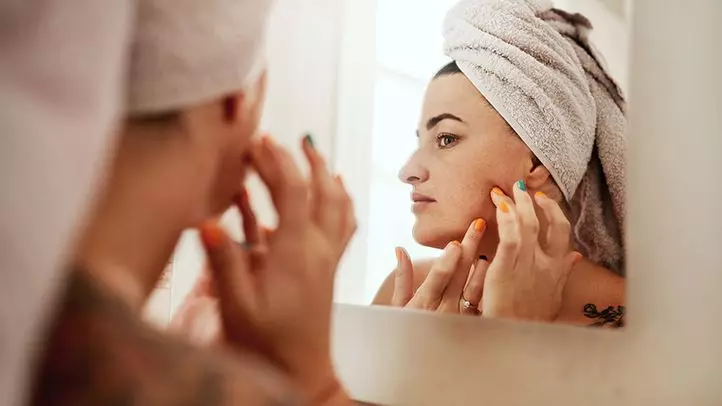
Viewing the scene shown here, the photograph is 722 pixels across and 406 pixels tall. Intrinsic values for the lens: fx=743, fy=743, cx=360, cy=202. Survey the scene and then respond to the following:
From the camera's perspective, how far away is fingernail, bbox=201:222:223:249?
0.44 metres

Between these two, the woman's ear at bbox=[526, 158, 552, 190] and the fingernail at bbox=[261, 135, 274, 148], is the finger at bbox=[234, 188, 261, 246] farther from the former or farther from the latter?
the woman's ear at bbox=[526, 158, 552, 190]

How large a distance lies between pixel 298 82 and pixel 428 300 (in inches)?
7.9

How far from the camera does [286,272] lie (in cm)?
47

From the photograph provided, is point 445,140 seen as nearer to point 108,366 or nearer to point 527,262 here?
point 527,262

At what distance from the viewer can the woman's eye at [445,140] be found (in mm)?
584

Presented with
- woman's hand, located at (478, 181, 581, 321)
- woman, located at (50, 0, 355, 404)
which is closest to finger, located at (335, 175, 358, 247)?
woman, located at (50, 0, 355, 404)

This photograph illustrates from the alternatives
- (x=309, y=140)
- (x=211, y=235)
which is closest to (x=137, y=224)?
(x=211, y=235)

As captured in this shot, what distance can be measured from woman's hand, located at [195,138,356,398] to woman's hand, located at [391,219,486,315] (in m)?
0.10

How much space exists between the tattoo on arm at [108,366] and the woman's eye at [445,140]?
300mm

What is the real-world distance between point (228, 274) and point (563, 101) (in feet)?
0.88

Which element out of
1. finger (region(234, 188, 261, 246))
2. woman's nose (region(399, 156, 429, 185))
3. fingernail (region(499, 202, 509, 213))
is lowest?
finger (region(234, 188, 261, 246))

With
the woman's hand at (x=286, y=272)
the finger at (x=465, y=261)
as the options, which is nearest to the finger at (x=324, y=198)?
the woman's hand at (x=286, y=272)

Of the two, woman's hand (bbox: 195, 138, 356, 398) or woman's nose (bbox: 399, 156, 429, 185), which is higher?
woman's nose (bbox: 399, 156, 429, 185)

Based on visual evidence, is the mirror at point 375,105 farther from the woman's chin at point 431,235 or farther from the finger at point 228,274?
the finger at point 228,274
